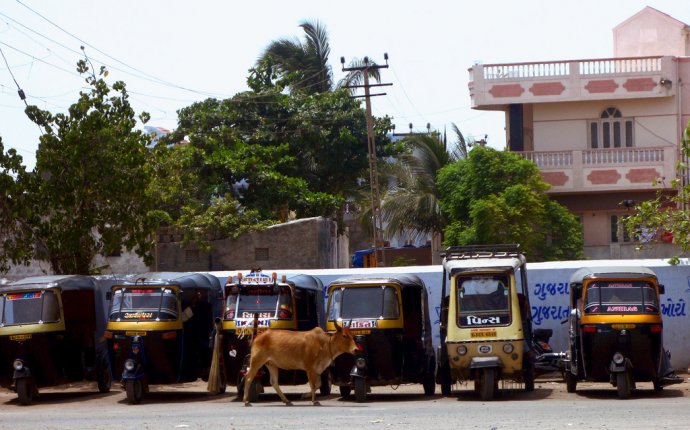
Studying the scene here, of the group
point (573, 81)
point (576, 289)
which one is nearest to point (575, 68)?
point (573, 81)

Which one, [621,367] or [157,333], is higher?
[157,333]

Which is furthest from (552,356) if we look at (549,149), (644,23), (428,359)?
(644,23)

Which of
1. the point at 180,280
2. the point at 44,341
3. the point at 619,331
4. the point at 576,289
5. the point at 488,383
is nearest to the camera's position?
A: the point at 619,331

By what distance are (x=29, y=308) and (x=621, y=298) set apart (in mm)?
11611

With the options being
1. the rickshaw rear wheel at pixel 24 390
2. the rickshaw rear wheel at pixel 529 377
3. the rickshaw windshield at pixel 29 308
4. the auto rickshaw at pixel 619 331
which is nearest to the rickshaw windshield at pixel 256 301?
the rickshaw windshield at pixel 29 308

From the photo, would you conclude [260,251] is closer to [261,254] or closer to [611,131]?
[261,254]

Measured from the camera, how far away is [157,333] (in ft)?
68.1

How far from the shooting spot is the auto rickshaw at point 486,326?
63.9 feet

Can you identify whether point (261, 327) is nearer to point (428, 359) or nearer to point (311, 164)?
point (428, 359)

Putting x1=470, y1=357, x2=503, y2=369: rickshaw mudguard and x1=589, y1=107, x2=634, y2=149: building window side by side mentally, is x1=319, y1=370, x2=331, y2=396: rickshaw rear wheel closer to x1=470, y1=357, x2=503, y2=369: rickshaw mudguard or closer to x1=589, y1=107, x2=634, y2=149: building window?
x1=470, y1=357, x2=503, y2=369: rickshaw mudguard

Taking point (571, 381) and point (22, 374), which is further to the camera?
point (22, 374)

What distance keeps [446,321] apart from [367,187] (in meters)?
28.3

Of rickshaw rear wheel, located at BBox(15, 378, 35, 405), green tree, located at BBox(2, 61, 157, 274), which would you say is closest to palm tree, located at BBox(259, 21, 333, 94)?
green tree, located at BBox(2, 61, 157, 274)

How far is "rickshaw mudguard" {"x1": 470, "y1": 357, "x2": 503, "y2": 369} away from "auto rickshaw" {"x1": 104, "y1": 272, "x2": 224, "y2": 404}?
5.38m
